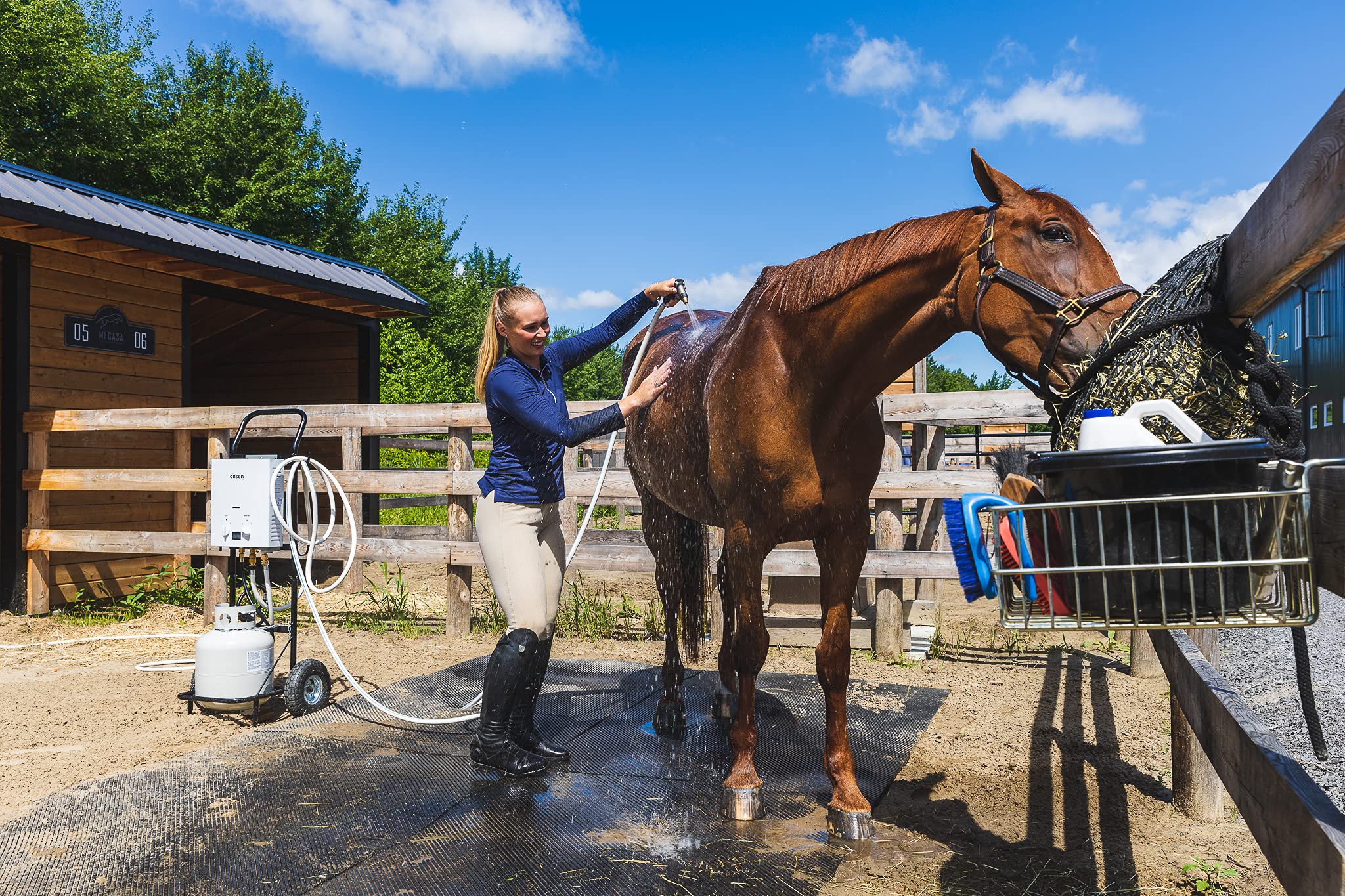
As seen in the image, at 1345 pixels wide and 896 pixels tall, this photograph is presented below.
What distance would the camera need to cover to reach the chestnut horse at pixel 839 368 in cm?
191

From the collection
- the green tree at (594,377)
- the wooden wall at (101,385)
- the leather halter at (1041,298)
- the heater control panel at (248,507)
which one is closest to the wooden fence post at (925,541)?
the leather halter at (1041,298)

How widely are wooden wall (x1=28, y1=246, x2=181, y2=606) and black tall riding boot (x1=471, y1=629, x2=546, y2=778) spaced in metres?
5.55

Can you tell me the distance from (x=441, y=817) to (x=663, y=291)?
2.12 m

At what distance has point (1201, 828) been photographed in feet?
9.02

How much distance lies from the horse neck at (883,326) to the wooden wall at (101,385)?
6.67 m

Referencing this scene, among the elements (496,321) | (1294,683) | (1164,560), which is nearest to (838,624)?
(496,321)

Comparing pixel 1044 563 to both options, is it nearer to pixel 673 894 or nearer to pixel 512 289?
pixel 673 894

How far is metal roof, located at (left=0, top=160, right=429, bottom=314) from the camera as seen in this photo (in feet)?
20.0

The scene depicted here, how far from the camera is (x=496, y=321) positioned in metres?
3.25

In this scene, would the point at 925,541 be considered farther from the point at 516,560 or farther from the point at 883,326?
the point at 883,326

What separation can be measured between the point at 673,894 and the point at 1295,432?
5.93ft

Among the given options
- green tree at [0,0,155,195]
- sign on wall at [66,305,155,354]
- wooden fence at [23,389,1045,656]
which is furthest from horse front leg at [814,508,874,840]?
green tree at [0,0,155,195]

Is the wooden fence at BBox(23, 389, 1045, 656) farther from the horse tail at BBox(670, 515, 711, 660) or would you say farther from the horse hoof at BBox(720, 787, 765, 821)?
the horse hoof at BBox(720, 787, 765, 821)

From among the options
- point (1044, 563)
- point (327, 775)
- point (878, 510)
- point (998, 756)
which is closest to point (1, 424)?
point (327, 775)
